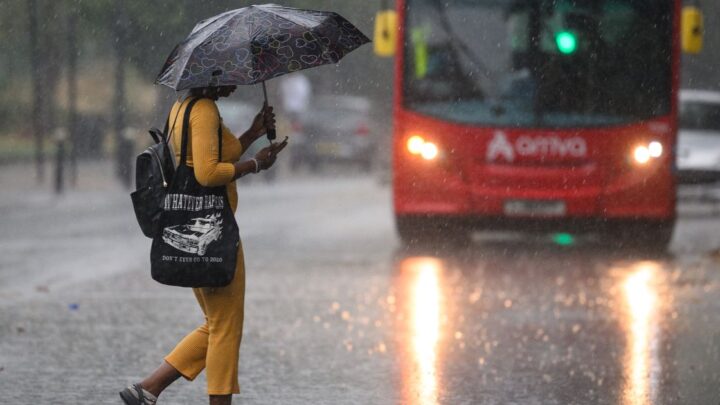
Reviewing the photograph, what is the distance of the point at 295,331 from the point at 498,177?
6.05 meters

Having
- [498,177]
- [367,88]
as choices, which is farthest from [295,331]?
[367,88]

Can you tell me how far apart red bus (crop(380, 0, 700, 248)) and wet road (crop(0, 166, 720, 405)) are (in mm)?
482

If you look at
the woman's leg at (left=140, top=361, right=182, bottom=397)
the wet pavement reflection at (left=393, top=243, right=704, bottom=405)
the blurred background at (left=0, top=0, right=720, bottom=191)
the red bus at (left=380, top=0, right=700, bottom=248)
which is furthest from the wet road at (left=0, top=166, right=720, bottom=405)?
the blurred background at (left=0, top=0, right=720, bottom=191)

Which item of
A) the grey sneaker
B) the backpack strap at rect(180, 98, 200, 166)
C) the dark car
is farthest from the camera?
the dark car

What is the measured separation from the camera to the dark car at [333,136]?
130 ft

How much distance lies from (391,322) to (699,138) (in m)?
16.2

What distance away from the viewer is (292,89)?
42.9 m

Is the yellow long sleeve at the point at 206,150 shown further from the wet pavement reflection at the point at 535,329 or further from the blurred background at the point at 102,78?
the blurred background at the point at 102,78

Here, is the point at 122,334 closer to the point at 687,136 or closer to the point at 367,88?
the point at 687,136

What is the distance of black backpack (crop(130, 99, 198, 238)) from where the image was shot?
20.2ft

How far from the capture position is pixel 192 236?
20.0 feet

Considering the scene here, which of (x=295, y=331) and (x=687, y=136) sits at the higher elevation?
(x=687, y=136)

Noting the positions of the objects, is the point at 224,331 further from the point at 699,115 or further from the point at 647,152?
the point at 699,115

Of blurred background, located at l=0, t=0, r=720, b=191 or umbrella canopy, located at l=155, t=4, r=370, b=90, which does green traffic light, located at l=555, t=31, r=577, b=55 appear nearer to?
umbrella canopy, located at l=155, t=4, r=370, b=90
